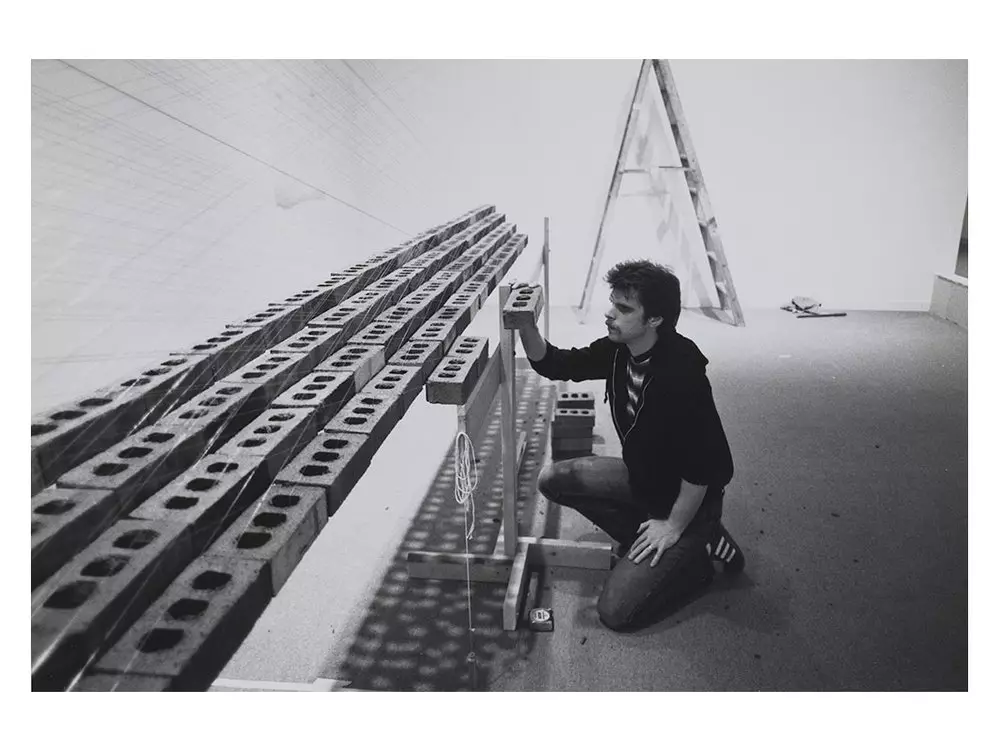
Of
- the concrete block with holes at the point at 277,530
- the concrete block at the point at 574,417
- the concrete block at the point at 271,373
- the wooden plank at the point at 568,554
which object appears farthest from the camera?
the concrete block at the point at 574,417

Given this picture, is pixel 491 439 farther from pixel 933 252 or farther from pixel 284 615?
pixel 933 252

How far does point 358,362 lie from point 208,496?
41 centimetres

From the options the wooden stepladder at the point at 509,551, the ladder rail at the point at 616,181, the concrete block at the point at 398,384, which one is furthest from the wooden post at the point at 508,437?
the ladder rail at the point at 616,181

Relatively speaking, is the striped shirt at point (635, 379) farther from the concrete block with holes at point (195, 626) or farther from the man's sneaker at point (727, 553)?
the concrete block with holes at point (195, 626)

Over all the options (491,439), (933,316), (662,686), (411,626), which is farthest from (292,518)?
(933,316)

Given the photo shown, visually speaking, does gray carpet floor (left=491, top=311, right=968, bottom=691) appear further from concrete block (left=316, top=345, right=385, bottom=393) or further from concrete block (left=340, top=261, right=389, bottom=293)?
concrete block (left=340, top=261, right=389, bottom=293)

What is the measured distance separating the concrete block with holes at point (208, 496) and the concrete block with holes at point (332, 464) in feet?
0.12

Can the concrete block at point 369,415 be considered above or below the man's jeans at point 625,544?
above

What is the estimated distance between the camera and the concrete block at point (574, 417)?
7.53ft

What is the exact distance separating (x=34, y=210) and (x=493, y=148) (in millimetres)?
2468

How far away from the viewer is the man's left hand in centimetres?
149

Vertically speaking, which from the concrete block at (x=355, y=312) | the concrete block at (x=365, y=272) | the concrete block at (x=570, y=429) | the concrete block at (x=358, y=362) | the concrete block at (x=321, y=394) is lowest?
the concrete block at (x=570, y=429)

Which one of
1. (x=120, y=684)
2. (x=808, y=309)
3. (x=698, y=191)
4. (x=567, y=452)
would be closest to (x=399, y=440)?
(x=567, y=452)

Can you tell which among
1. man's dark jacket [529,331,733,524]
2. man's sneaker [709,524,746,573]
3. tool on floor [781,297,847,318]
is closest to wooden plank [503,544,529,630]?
man's dark jacket [529,331,733,524]
